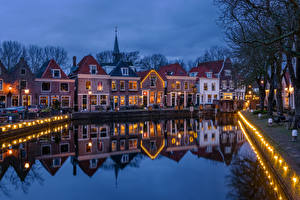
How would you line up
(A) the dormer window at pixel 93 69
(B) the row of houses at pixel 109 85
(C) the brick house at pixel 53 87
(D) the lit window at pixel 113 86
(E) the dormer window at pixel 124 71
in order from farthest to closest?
(E) the dormer window at pixel 124 71 < (D) the lit window at pixel 113 86 < (A) the dormer window at pixel 93 69 < (C) the brick house at pixel 53 87 < (B) the row of houses at pixel 109 85

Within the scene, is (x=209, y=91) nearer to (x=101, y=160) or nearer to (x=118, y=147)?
(x=118, y=147)

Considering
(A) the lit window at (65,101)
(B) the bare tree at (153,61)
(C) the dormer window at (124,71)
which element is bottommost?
(A) the lit window at (65,101)

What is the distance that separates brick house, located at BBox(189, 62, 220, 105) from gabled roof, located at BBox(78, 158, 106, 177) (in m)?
41.8

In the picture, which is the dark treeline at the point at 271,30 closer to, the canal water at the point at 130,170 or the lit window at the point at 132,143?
the canal water at the point at 130,170

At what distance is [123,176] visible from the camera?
12.2 m

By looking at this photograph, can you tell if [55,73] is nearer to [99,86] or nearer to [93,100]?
[99,86]


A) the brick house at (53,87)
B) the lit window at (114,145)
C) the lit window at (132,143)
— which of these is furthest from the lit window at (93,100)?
the lit window at (114,145)

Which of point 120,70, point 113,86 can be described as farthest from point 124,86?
point 120,70

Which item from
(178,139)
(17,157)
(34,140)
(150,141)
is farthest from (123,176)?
(34,140)

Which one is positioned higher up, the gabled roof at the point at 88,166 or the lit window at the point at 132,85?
the lit window at the point at 132,85

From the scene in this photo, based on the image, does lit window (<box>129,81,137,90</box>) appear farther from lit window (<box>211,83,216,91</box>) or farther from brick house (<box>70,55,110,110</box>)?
Answer: lit window (<box>211,83,216,91</box>)

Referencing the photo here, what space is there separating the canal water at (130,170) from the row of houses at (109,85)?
1886 cm

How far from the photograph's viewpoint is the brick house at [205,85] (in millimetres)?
54344

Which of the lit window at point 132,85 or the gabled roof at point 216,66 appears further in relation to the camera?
the gabled roof at point 216,66
